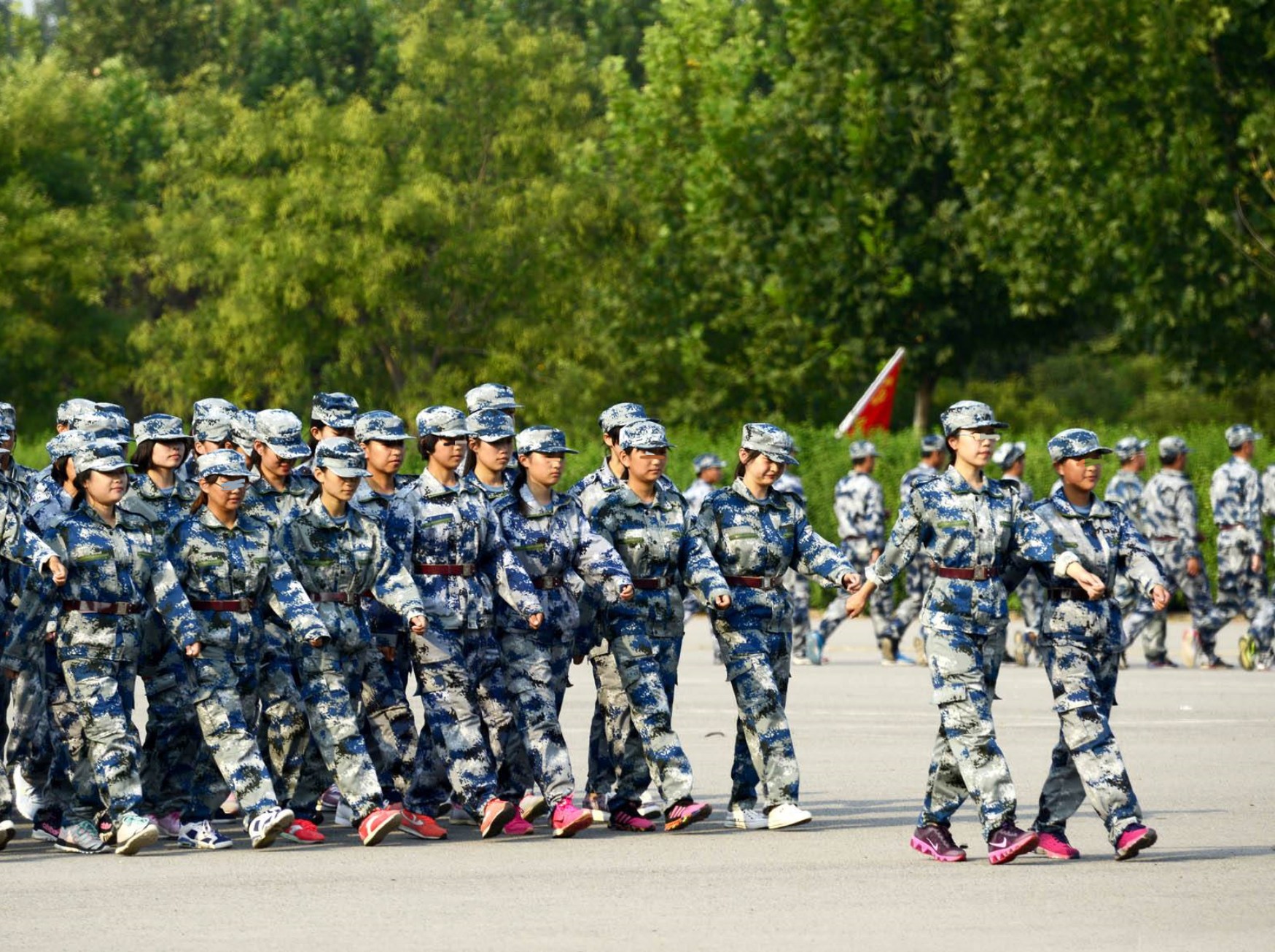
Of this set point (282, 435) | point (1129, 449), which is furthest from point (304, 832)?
point (1129, 449)

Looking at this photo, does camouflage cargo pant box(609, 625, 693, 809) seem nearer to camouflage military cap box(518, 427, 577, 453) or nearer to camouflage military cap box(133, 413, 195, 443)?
camouflage military cap box(518, 427, 577, 453)

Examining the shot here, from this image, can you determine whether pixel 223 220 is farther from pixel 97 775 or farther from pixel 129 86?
pixel 97 775

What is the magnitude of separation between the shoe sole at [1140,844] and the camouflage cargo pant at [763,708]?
1.85 metres

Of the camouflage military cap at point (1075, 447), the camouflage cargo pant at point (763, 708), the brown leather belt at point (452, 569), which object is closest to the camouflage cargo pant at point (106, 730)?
the brown leather belt at point (452, 569)

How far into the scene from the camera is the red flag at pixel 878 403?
121 feet

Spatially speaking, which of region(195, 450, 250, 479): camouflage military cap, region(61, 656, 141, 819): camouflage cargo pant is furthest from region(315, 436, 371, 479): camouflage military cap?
region(61, 656, 141, 819): camouflage cargo pant

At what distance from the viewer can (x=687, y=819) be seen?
Result: 12.5m

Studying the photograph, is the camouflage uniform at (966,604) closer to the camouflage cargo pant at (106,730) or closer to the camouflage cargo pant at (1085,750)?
the camouflage cargo pant at (1085,750)

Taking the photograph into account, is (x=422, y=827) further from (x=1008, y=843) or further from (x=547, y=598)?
(x=1008, y=843)

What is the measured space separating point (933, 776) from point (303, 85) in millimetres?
52562

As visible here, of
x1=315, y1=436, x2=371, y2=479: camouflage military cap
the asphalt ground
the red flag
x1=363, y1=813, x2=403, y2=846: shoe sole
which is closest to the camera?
the asphalt ground

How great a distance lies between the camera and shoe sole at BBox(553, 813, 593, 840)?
12.2 meters

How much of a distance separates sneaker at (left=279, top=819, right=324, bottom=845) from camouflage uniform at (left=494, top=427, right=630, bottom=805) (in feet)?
3.68

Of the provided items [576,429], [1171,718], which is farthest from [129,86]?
[1171,718]
